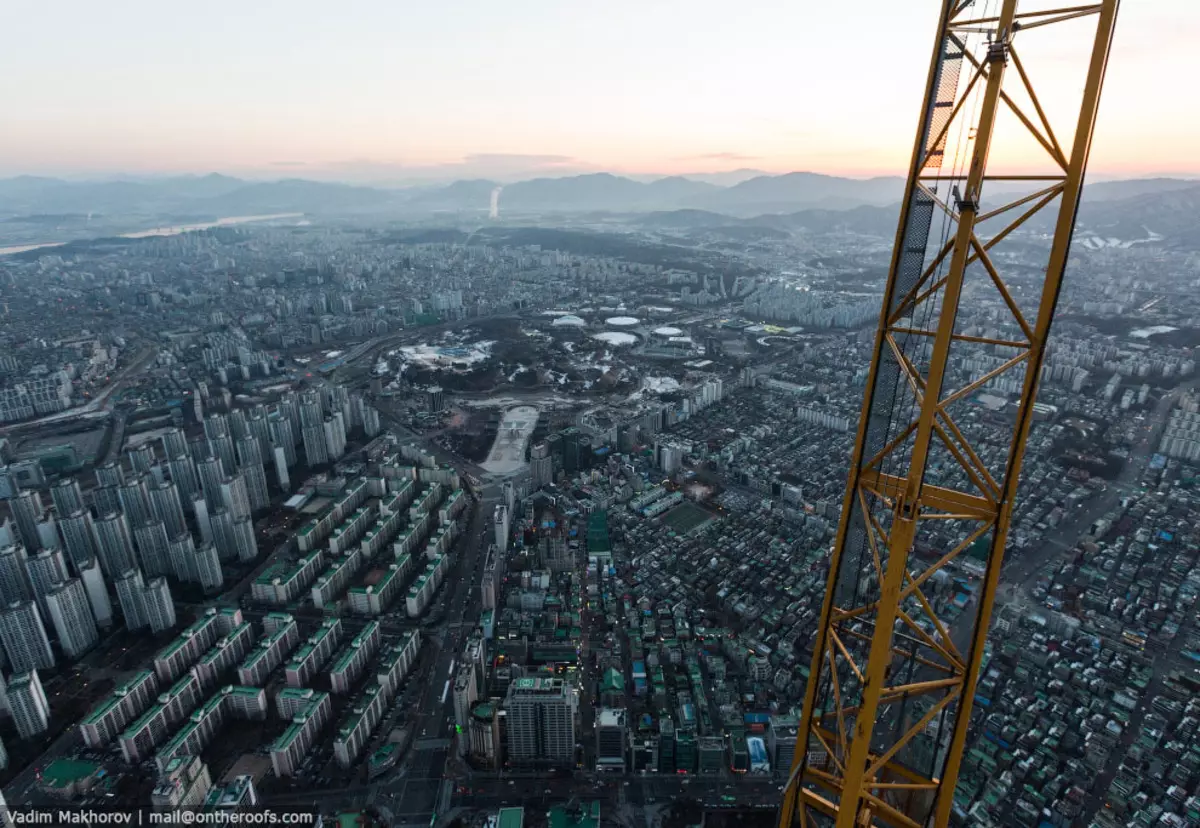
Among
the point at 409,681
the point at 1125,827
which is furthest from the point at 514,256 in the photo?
the point at 1125,827

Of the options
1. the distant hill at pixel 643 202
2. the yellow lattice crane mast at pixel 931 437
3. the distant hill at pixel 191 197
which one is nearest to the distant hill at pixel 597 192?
the distant hill at pixel 643 202

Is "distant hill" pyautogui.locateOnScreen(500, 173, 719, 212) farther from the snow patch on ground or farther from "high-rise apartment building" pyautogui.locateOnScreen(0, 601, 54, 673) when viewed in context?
"high-rise apartment building" pyautogui.locateOnScreen(0, 601, 54, 673)

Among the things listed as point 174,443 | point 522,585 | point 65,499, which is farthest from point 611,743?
point 174,443

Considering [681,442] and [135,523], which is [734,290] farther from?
[135,523]

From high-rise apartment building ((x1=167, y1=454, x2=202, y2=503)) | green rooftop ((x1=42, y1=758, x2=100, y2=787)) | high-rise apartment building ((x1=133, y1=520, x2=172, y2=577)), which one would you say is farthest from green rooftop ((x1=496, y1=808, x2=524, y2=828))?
Result: high-rise apartment building ((x1=167, y1=454, x2=202, y2=503))

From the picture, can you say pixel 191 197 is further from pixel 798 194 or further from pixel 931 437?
pixel 931 437

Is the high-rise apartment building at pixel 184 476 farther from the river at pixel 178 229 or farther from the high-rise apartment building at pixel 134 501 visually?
the river at pixel 178 229
